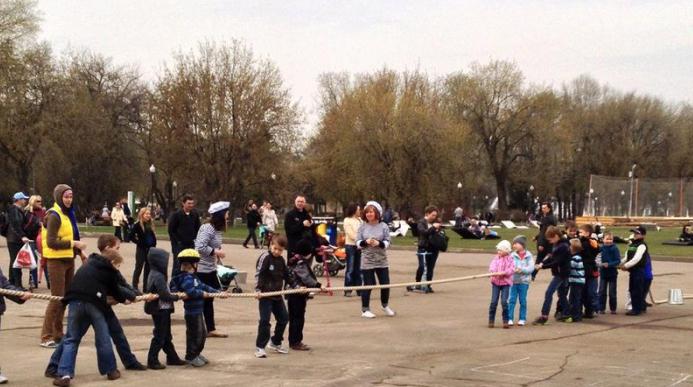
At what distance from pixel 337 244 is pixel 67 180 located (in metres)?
45.9

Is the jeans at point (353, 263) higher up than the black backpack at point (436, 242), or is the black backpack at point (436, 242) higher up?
the black backpack at point (436, 242)

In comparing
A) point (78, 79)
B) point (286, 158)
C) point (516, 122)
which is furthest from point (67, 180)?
point (516, 122)

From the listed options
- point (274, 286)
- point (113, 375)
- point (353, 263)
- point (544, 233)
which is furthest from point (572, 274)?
point (113, 375)

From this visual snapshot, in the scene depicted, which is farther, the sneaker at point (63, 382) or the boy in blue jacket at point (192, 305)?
the boy in blue jacket at point (192, 305)

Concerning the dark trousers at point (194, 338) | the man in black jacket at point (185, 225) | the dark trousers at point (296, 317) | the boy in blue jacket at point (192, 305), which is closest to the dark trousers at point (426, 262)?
the man in black jacket at point (185, 225)

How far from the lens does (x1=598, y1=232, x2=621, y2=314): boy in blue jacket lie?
48.6ft

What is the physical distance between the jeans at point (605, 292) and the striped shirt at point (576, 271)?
1263mm

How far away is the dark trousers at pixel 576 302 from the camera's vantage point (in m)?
13.7

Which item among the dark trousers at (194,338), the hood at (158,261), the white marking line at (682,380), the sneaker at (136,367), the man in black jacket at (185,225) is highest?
the man in black jacket at (185,225)

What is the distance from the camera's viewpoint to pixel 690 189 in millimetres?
56500

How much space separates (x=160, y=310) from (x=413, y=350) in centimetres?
309

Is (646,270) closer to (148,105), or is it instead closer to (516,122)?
(148,105)

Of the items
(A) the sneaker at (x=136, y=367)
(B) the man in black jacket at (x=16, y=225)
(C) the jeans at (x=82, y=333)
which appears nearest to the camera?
(C) the jeans at (x=82, y=333)

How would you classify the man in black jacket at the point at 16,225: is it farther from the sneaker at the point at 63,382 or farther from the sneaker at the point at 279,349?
the sneaker at the point at 63,382
